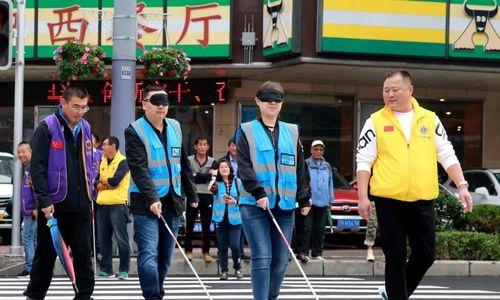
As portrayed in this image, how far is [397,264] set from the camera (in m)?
8.21

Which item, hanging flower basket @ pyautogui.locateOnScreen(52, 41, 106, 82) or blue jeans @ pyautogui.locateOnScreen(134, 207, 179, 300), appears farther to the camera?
hanging flower basket @ pyautogui.locateOnScreen(52, 41, 106, 82)

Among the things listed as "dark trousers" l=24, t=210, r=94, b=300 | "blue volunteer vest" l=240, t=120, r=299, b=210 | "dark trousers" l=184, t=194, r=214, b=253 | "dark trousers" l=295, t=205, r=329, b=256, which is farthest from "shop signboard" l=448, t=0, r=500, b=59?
"dark trousers" l=24, t=210, r=94, b=300

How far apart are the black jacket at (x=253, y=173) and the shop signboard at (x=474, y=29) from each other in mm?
12593

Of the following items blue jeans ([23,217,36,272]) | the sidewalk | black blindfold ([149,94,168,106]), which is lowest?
the sidewalk

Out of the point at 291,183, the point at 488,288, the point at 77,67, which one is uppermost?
the point at 77,67

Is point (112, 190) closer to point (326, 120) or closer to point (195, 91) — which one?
point (195, 91)

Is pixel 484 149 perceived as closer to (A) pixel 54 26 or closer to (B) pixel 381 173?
(A) pixel 54 26

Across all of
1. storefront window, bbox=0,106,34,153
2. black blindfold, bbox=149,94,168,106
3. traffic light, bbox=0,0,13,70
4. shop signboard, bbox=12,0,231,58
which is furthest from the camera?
storefront window, bbox=0,106,34,153

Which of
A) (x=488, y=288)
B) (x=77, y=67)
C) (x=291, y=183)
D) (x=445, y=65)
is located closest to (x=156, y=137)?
(x=291, y=183)

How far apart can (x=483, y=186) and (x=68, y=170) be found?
1369 centimetres

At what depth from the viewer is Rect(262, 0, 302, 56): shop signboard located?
65.5 feet

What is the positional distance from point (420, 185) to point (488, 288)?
5.23 meters

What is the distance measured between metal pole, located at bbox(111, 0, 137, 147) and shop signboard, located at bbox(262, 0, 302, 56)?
5.58 m

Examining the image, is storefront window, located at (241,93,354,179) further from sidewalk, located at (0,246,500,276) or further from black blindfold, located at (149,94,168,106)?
black blindfold, located at (149,94,168,106)
